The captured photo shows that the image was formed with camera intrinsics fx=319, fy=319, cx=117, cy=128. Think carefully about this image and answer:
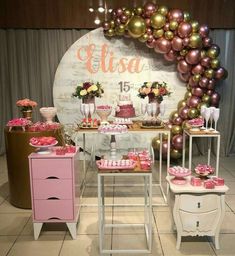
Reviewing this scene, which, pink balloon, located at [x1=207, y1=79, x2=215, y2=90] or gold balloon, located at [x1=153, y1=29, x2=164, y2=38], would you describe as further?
pink balloon, located at [x1=207, y1=79, x2=215, y2=90]

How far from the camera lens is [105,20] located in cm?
496

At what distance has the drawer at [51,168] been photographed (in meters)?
2.69

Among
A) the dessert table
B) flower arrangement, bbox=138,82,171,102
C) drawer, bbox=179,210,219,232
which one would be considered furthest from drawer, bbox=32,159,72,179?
flower arrangement, bbox=138,82,171,102

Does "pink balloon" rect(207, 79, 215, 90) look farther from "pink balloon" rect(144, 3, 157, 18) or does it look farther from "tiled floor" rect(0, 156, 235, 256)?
"tiled floor" rect(0, 156, 235, 256)

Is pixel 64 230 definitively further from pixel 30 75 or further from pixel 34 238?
pixel 30 75

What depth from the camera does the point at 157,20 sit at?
4.34 metres

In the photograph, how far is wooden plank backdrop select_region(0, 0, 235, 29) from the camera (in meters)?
4.95

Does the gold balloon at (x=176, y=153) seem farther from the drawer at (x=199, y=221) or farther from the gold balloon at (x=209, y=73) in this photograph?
the drawer at (x=199, y=221)

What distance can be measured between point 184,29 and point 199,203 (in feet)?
8.64

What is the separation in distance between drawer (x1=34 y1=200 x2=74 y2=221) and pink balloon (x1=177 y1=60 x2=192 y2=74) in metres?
2.74

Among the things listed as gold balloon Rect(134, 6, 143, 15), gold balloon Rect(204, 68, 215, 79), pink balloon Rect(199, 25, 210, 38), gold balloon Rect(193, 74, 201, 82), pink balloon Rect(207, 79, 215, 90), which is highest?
gold balloon Rect(134, 6, 143, 15)

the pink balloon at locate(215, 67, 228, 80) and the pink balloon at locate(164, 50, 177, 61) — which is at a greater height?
the pink balloon at locate(164, 50, 177, 61)

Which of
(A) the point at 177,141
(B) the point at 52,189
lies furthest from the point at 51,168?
(A) the point at 177,141

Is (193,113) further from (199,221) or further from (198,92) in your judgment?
(199,221)
